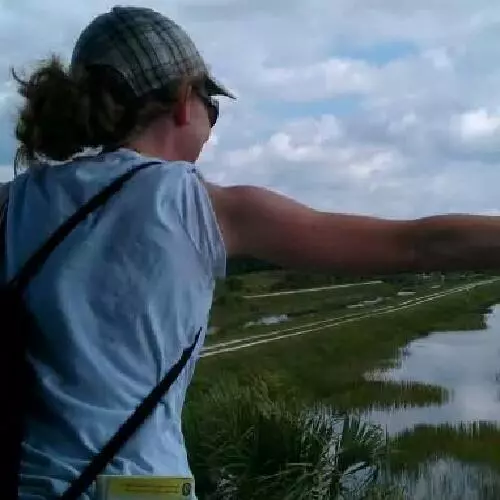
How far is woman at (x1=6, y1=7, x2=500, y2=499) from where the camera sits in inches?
48.2

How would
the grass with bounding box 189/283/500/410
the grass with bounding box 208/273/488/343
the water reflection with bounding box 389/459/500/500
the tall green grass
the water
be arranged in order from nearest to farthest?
the tall green grass
the water reflection with bounding box 389/459/500/500
the water
the grass with bounding box 189/283/500/410
the grass with bounding box 208/273/488/343

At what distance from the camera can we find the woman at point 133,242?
1.22m

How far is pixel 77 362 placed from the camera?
1.23 metres

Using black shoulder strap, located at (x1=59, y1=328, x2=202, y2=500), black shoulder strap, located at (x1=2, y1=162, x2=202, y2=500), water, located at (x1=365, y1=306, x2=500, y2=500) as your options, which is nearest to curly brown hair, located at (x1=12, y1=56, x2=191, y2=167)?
black shoulder strap, located at (x1=2, y1=162, x2=202, y2=500)

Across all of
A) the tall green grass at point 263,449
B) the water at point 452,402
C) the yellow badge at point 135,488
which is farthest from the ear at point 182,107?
the water at point 452,402

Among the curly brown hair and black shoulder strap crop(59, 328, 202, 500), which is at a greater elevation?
the curly brown hair

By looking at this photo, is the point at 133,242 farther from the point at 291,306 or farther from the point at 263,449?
the point at 291,306

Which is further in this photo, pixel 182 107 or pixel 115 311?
pixel 182 107

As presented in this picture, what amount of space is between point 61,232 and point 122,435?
24 centimetres

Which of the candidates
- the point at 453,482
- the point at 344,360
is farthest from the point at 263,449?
the point at 344,360

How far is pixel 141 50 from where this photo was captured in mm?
1379

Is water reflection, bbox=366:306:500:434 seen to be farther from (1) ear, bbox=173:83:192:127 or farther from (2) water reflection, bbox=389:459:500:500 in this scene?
(1) ear, bbox=173:83:192:127

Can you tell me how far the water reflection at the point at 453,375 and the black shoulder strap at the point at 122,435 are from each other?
11.8m

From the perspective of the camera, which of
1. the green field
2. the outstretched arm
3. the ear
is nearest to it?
the outstretched arm
